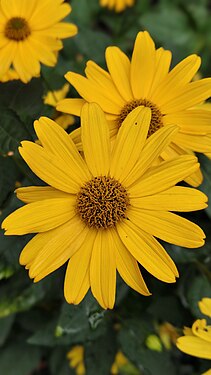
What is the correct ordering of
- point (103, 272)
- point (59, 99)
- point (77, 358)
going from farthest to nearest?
point (77, 358) < point (59, 99) < point (103, 272)

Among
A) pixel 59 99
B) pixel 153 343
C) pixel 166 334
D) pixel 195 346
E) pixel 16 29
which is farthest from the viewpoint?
pixel 166 334

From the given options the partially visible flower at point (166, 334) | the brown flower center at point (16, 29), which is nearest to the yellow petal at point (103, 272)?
the brown flower center at point (16, 29)

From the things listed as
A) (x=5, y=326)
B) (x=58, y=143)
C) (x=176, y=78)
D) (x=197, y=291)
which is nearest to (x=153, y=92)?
(x=176, y=78)

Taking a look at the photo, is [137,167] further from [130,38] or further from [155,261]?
[130,38]

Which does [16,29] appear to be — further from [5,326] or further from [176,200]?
[5,326]

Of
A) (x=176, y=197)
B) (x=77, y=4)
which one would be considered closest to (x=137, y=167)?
(x=176, y=197)

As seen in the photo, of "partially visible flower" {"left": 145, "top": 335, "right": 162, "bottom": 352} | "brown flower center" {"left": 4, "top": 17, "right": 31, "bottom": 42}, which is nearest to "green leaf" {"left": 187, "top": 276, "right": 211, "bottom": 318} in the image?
"partially visible flower" {"left": 145, "top": 335, "right": 162, "bottom": 352}

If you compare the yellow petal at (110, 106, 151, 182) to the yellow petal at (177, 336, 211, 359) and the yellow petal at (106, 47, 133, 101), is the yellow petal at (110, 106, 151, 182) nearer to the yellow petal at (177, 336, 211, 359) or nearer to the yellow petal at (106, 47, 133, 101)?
the yellow petal at (106, 47, 133, 101)
